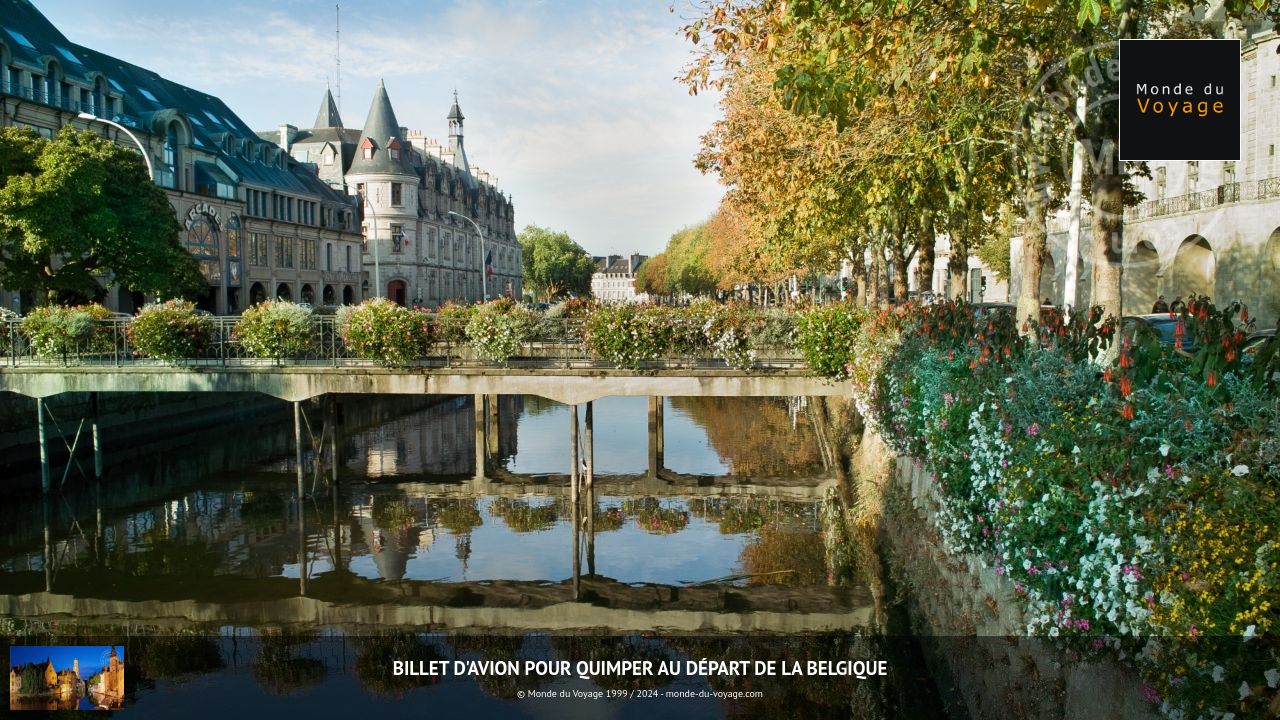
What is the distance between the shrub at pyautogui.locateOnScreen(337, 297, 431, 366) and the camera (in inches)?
875

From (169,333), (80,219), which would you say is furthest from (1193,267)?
(80,219)

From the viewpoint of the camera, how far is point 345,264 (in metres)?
79.7

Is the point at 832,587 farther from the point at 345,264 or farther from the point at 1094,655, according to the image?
the point at 345,264

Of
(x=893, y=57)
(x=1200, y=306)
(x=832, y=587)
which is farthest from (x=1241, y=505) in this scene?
(x=832, y=587)

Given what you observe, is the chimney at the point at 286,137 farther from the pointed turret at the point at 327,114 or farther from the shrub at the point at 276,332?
the shrub at the point at 276,332

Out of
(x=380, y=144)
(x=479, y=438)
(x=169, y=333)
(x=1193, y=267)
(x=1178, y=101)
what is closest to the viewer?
(x=1178, y=101)

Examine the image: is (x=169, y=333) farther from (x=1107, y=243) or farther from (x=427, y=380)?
(x=1107, y=243)

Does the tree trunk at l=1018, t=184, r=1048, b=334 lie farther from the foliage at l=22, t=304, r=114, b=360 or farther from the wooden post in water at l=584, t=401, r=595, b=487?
the foliage at l=22, t=304, r=114, b=360

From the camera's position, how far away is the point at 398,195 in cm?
8788

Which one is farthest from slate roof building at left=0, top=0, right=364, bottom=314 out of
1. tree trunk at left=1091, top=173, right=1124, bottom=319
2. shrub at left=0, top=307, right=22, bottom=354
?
tree trunk at left=1091, top=173, right=1124, bottom=319

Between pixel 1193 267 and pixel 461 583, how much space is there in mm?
36891

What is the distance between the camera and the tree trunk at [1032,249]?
17.0 metres

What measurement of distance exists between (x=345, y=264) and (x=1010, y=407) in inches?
3057

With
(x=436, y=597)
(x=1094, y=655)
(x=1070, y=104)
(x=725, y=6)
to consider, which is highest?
(x=725, y=6)
